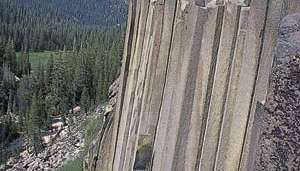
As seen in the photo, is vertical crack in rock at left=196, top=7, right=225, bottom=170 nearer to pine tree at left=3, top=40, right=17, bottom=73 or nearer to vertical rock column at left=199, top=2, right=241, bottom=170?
vertical rock column at left=199, top=2, right=241, bottom=170

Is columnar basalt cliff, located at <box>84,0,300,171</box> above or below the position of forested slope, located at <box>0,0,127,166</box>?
above

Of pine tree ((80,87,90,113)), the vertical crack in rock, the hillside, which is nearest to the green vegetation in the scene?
the hillside

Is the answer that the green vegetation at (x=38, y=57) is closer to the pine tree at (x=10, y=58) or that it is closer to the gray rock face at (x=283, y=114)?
the pine tree at (x=10, y=58)

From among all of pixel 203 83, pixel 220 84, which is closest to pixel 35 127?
pixel 203 83

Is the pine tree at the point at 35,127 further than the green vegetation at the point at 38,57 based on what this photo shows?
No

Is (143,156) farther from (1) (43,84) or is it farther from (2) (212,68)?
(1) (43,84)

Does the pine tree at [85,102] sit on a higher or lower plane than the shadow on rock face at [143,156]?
lower

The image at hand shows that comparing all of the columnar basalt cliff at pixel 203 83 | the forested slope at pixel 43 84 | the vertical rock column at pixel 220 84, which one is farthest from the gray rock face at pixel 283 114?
the forested slope at pixel 43 84
